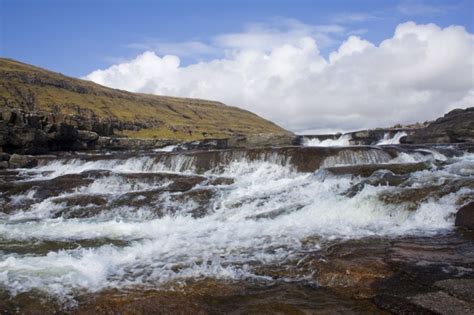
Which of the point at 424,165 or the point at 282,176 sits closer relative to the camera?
the point at 424,165

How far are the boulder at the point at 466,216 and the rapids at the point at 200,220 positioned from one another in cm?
37

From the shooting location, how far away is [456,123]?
47625mm

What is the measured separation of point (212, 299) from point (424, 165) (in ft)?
60.2

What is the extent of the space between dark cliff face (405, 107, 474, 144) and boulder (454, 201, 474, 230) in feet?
110

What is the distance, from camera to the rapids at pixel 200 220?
11.0m

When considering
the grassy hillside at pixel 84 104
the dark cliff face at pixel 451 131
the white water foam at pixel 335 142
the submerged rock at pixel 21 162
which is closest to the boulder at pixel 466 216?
the dark cliff face at pixel 451 131

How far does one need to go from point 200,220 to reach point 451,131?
124 ft

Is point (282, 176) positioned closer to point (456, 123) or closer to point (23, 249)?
point (23, 249)

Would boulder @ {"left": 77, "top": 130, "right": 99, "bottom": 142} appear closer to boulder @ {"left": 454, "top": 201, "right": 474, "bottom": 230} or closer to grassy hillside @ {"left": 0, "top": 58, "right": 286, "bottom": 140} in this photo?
boulder @ {"left": 454, "top": 201, "right": 474, "bottom": 230}

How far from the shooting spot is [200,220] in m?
19.2

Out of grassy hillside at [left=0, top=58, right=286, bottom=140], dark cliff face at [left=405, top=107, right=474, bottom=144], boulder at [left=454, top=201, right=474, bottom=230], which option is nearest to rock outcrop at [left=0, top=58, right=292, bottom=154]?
grassy hillside at [left=0, top=58, right=286, bottom=140]

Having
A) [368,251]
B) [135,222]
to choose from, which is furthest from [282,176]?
[368,251]

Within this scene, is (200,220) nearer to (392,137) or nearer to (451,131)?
(451,131)

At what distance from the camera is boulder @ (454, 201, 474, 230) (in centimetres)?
1400
